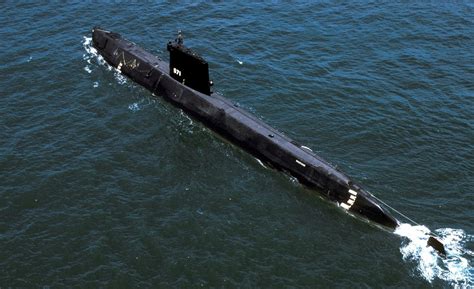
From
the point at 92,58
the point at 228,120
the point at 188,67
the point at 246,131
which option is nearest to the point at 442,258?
the point at 246,131

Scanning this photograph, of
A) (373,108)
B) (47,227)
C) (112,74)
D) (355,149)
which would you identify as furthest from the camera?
(112,74)

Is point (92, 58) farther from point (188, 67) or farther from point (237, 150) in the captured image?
point (237, 150)

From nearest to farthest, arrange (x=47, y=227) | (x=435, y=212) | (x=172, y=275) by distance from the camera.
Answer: (x=172, y=275) → (x=47, y=227) → (x=435, y=212)

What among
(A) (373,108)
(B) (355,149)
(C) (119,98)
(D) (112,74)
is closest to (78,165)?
(C) (119,98)

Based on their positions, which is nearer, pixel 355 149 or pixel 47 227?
pixel 47 227

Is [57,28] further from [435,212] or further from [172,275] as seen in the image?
[435,212]

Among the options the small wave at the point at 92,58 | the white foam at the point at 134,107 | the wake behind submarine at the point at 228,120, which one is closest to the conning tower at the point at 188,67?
the wake behind submarine at the point at 228,120

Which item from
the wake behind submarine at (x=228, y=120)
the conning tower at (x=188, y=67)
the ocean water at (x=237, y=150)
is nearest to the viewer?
the ocean water at (x=237, y=150)

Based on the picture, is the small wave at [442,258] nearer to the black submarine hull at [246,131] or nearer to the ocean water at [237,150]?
the ocean water at [237,150]
